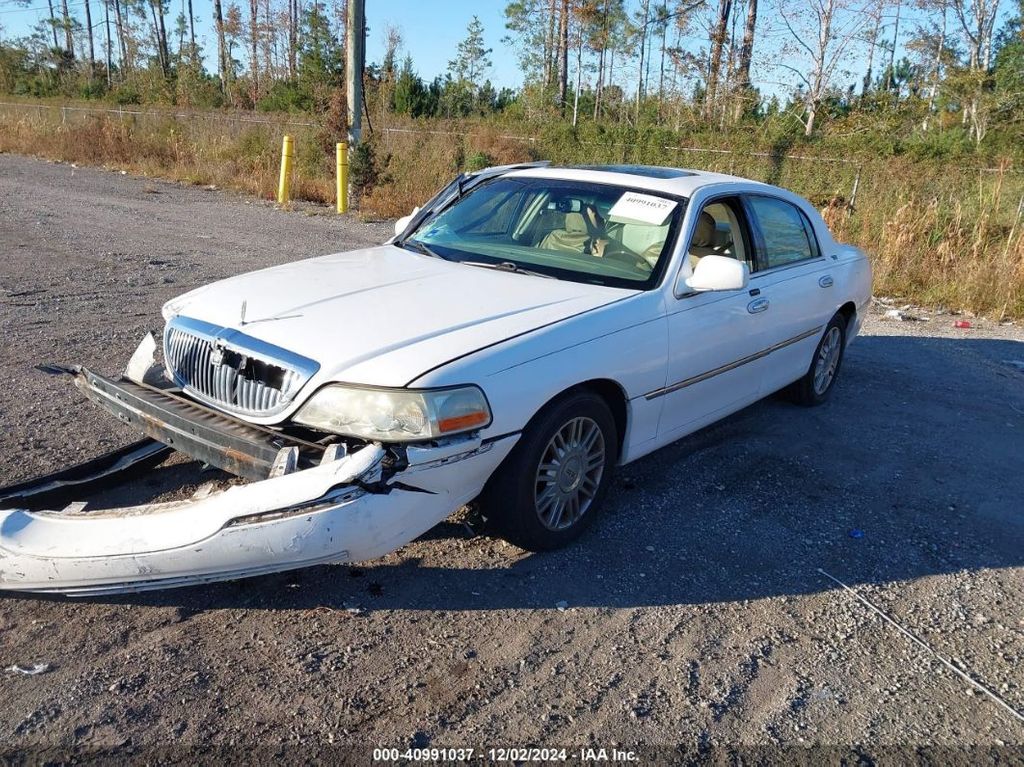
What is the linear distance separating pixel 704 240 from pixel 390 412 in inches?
98.9

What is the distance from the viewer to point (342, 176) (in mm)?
15797

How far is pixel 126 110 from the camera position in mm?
27094

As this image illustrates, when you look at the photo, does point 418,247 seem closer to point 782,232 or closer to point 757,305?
point 757,305

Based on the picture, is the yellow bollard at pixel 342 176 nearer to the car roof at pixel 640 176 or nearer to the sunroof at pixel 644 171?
the car roof at pixel 640 176

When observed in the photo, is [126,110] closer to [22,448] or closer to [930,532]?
[22,448]

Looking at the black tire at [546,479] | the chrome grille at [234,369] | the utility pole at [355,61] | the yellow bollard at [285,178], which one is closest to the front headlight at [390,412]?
the chrome grille at [234,369]

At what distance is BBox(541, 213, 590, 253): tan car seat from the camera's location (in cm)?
448

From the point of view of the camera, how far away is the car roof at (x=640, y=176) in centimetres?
463

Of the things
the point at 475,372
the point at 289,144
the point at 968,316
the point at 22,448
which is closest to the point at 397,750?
the point at 475,372

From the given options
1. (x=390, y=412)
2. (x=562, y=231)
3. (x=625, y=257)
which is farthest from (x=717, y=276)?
(x=390, y=412)

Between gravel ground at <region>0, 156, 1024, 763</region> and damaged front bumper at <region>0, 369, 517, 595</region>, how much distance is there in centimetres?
29

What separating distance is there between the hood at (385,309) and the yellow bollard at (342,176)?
11.9 m

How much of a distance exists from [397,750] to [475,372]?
1.30m

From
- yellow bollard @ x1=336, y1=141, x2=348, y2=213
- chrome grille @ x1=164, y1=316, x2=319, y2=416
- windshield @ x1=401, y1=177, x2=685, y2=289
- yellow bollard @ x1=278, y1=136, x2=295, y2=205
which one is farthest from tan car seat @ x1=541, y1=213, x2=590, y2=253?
yellow bollard @ x1=278, y1=136, x2=295, y2=205
